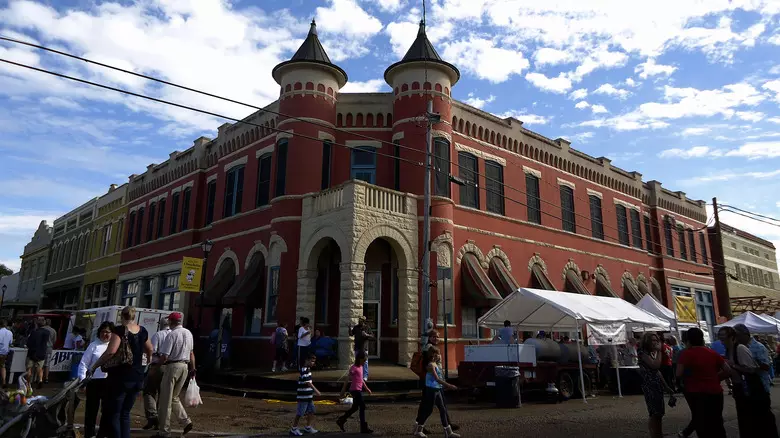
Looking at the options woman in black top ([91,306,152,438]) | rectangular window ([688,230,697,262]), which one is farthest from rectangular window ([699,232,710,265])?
woman in black top ([91,306,152,438])

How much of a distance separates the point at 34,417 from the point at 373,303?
1290 cm

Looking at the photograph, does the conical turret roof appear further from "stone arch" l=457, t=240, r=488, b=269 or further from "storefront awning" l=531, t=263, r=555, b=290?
"storefront awning" l=531, t=263, r=555, b=290

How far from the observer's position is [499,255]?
21922 mm

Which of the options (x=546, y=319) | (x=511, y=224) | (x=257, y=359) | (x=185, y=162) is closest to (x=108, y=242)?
(x=185, y=162)

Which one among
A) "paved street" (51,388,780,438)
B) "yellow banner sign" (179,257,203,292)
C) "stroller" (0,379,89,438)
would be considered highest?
"yellow banner sign" (179,257,203,292)

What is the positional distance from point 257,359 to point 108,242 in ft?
67.6

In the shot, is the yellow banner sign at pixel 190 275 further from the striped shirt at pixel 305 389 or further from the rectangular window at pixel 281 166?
the striped shirt at pixel 305 389

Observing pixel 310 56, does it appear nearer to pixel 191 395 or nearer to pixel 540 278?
pixel 540 278

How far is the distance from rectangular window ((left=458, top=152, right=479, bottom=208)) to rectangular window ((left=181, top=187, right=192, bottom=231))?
14236 millimetres

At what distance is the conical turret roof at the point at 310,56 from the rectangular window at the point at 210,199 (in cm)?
766

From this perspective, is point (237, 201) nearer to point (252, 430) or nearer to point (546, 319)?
point (546, 319)

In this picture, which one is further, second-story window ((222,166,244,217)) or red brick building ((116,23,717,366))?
second-story window ((222,166,244,217))

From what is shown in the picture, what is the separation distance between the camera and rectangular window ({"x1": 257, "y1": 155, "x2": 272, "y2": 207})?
21.9m

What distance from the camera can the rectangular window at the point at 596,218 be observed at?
27.5 metres
